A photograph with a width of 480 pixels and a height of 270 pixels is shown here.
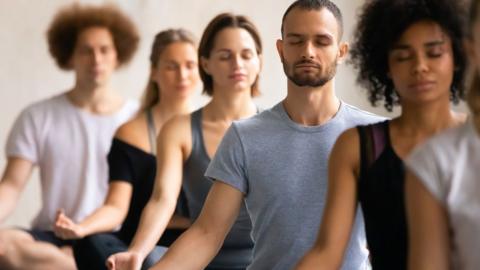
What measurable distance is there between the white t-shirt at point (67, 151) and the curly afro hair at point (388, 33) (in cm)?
201

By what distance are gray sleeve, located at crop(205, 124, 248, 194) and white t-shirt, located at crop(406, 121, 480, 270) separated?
718 millimetres

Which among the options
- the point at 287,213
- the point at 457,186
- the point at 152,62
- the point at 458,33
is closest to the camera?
the point at 457,186

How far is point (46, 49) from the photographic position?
4539mm

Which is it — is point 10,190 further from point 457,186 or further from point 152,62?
point 457,186

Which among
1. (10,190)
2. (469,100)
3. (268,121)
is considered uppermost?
(469,100)

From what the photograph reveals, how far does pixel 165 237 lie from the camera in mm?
3031

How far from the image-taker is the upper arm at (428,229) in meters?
1.52

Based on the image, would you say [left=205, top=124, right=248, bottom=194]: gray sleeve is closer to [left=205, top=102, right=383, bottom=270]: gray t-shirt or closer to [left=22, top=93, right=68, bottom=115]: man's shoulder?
[left=205, top=102, right=383, bottom=270]: gray t-shirt

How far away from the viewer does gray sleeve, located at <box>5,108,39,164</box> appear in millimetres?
3746

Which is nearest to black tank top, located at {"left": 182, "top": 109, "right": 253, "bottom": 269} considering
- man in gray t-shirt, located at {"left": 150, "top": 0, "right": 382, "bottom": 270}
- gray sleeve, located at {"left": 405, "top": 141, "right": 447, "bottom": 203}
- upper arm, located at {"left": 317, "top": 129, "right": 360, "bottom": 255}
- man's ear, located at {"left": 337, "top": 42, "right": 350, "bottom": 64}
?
man in gray t-shirt, located at {"left": 150, "top": 0, "right": 382, "bottom": 270}

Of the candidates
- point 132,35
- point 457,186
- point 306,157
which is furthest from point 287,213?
point 132,35

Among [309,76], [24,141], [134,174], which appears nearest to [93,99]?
[24,141]

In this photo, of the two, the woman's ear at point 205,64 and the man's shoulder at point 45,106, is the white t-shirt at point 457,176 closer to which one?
the woman's ear at point 205,64

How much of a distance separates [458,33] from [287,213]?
1.96ft
